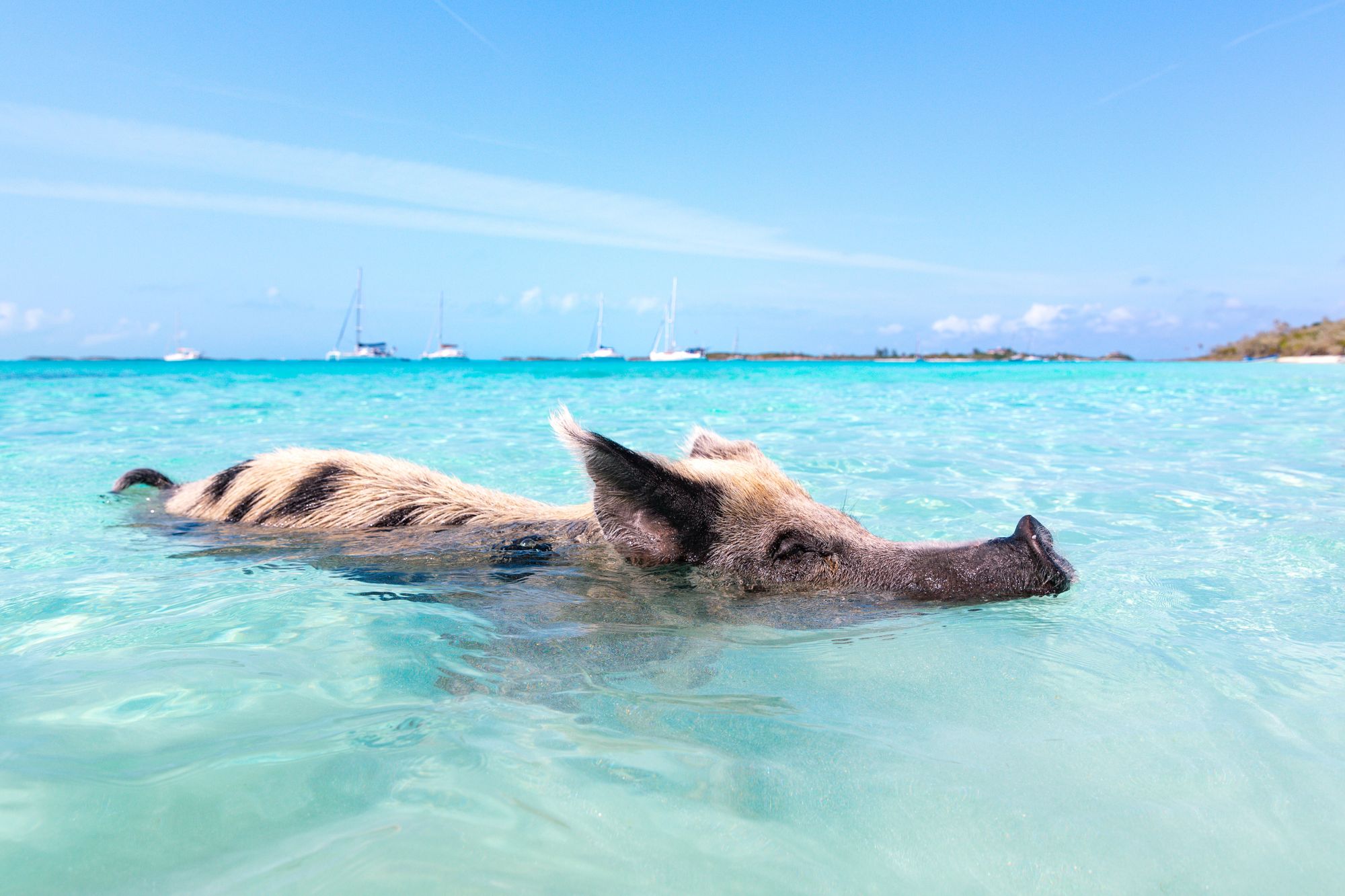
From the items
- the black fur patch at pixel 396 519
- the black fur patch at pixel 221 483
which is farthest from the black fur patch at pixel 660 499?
the black fur patch at pixel 221 483

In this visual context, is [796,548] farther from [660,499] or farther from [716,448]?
[716,448]

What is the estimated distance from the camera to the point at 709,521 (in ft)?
13.6

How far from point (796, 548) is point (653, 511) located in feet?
2.38

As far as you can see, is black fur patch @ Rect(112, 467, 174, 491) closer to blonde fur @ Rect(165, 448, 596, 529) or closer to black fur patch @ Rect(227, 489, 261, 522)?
blonde fur @ Rect(165, 448, 596, 529)

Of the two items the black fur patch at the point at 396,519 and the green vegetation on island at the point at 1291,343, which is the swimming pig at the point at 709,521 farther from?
the green vegetation on island at the point at 1291,343

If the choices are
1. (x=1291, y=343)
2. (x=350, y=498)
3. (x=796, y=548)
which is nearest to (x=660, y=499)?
(x=796, y=548)

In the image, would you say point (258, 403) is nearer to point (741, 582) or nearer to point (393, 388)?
point (393, 388)

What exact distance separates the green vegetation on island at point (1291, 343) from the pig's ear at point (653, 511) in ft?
327

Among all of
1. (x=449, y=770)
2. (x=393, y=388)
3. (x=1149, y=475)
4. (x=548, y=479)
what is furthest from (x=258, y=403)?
(x=449, y=770)

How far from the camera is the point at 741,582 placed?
13.2 ft

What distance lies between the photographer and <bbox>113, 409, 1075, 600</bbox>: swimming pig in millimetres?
3756

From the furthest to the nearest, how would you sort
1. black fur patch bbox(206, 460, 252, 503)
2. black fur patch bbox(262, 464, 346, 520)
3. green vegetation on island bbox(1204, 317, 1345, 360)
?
1. green vegetation on island bbox(1204, 317, 1345, 360)
2. black fur patch bbox(206, 460, 252, 503)
3. black fur patch bbox(262, 464, 346, 520)

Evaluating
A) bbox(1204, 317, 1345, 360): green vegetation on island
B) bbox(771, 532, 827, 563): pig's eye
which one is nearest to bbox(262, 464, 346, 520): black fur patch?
bbox(771, 532, 827, 563): pig's eye

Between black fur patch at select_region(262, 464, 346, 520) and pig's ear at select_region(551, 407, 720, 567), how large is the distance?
1.88 metres
